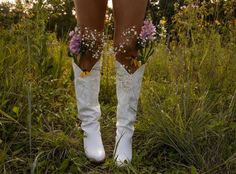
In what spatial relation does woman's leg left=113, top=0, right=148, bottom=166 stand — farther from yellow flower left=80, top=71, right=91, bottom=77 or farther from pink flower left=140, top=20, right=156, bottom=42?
yellow flower left=80, top=71, right=91, bottom=77

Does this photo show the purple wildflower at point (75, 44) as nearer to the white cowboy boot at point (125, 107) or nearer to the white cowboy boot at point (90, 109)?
the white cowboy boot at point (90, 109)

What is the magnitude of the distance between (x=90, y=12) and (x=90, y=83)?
13.2 inches

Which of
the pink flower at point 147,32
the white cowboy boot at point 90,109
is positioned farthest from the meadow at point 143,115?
the pink flower at point 147,32

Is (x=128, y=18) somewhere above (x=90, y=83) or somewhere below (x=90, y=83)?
above

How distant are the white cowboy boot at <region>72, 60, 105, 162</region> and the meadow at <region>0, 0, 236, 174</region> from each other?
0.21 ft

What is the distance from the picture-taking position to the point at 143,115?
243 centimetres

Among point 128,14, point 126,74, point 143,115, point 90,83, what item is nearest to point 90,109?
point 90,83

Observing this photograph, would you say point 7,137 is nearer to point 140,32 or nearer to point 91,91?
point 91,91

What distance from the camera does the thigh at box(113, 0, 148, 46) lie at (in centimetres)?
195

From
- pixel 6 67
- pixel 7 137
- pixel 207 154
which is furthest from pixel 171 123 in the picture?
pixel 6 67

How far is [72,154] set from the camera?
84.8 inches

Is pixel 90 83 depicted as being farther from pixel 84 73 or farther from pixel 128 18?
pixel 128 18

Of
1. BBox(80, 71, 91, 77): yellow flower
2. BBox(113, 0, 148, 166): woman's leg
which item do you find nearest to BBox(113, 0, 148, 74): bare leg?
BBox(113, 0, 148, 166): woman's leg

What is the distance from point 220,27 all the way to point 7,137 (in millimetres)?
1665
